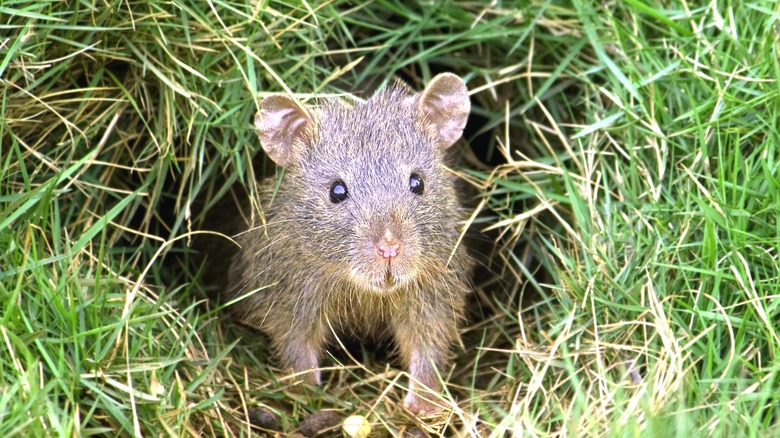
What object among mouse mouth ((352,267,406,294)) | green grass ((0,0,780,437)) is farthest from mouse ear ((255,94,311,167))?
mouse mouth ((352,267,406,294))

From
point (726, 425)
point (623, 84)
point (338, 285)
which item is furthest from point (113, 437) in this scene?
point (623, 84)

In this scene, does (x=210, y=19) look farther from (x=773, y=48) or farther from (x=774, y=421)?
(x=774, y=421)

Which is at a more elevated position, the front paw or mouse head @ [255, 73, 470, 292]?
mouse head @ [255, 73, 470, 292]

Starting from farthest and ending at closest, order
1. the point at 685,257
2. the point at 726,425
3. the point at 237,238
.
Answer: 1. the point at 237,238
2. the point at 685,257
3. the point at 726,425

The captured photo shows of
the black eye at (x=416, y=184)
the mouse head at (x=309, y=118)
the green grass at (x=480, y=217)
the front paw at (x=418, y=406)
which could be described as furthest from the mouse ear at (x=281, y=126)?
the front paw at (x=418, y=406)

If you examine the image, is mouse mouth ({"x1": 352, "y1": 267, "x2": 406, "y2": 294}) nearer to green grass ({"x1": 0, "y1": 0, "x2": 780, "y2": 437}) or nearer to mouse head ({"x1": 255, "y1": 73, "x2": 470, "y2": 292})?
mouse head ({"x1": 255, "y1": 73, "x2": 470, "y2": 292})

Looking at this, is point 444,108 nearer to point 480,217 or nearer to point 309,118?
point 309,118

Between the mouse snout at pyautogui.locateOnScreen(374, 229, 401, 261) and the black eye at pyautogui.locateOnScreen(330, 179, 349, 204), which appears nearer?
the mouse snout at pyautogui.locateOnScreen(374, 229, 401, 261)
